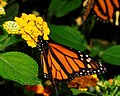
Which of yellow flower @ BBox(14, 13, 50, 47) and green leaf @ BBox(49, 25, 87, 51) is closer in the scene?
yellow flower @ BBox(14, 13, 50, 47)

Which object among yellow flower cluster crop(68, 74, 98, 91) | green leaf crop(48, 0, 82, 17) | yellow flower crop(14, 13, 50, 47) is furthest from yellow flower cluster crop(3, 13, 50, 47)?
green leaf crop(48, 0, 82, 17)

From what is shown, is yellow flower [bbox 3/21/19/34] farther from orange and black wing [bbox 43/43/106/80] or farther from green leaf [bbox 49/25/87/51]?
A: green leaf [bbox 49/25/87/51]

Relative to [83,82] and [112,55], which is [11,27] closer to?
[83,82]

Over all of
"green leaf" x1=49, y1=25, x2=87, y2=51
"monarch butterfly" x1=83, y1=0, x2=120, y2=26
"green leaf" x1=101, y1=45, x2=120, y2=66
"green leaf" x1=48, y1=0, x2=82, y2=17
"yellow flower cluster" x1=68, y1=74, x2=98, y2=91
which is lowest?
"green leaf" x1=101, y1=45, x2=120, y2=66

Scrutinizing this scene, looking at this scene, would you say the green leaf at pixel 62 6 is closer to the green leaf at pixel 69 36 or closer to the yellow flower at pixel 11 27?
the green leaf at pixel 69 36

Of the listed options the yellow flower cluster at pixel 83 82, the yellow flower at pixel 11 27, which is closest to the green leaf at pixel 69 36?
the yellow flower cluster at pixel 83 82

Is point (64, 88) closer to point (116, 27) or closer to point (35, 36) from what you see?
point (35, 36)
